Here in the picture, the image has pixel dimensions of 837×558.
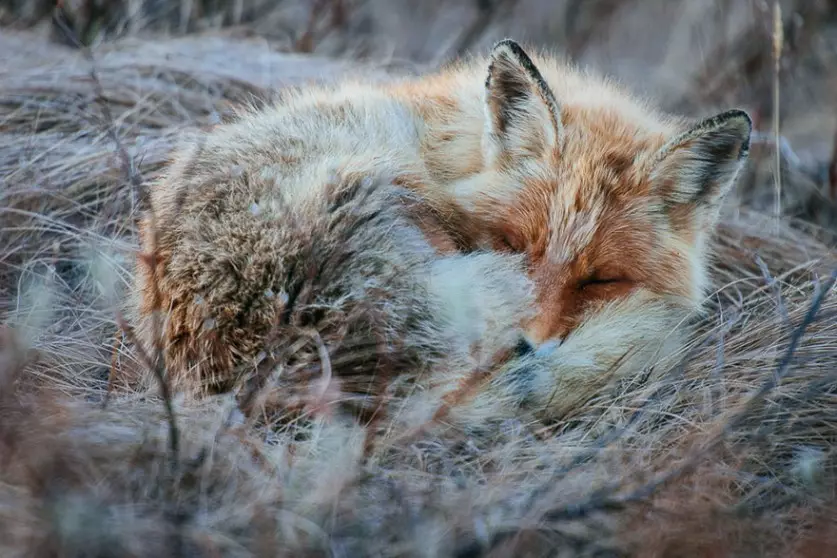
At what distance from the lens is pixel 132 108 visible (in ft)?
13.6

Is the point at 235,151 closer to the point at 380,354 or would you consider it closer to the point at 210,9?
the point at 380,354

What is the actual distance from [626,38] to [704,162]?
6.17 m

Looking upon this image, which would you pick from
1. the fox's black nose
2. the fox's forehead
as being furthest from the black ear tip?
the fox's black nose

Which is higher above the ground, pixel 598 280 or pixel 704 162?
pixel 704 162

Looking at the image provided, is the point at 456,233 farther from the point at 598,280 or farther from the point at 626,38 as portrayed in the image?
the point at 626,38

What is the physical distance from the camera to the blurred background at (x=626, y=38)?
196 inches

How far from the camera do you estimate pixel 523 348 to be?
2.48 m

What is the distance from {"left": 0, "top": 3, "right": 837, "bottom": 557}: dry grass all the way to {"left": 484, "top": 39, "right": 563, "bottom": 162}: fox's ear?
3.23 ft

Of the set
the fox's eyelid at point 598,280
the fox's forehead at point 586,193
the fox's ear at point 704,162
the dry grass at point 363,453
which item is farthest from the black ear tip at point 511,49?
the dry grass at point 363,453

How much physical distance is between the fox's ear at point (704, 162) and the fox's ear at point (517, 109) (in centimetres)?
42

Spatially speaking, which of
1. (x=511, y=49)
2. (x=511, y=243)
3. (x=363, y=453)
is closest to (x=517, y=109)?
(x=511, y=49)

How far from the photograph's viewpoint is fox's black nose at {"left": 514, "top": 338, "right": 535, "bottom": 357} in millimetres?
2461

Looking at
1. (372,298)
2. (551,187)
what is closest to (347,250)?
(372,298)

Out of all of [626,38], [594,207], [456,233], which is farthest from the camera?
[626,38]
